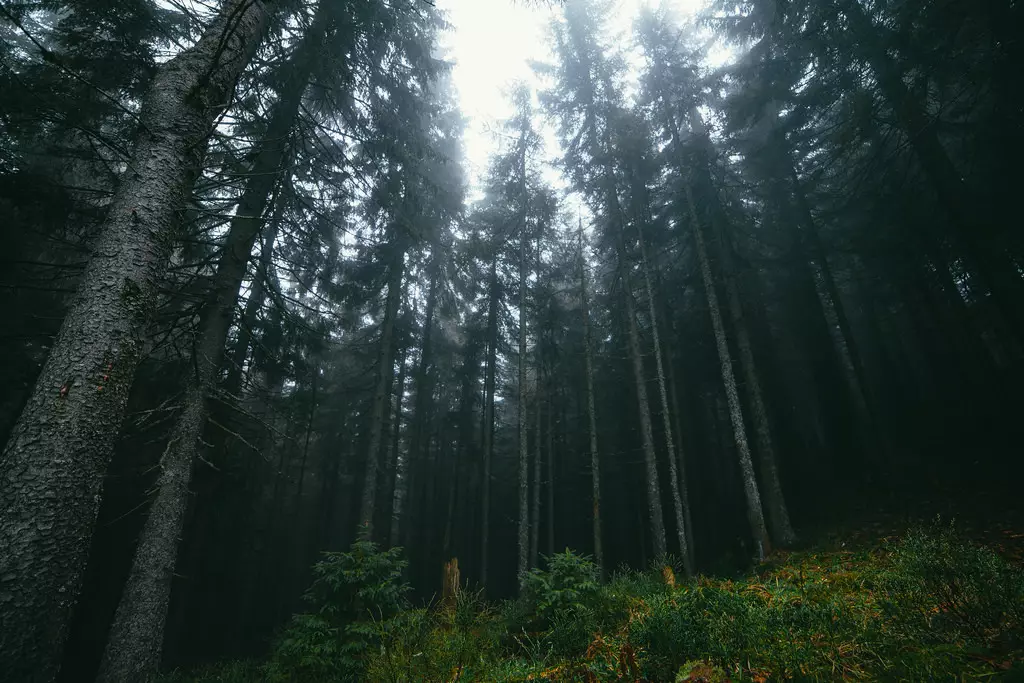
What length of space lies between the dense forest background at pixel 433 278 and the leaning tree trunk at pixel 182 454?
0.14 ft

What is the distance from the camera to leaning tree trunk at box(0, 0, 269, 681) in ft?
8.71

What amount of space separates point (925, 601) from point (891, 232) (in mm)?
12891

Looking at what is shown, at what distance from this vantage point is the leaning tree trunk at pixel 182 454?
552cm

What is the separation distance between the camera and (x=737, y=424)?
11.9 m

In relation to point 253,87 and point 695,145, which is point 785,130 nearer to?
point 695,145

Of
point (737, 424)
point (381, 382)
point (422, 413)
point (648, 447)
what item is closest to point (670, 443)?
point (648, 447)

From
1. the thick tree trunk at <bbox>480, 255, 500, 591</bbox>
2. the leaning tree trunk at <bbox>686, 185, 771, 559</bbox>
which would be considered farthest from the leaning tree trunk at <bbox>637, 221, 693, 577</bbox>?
the thick tree trunk at <bbox>480, 255, 500, 591</bbox>

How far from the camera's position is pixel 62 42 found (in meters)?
6.75

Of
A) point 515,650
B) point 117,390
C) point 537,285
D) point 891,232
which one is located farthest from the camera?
point 537,285

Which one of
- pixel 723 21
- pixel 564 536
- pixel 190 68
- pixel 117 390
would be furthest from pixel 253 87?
pixel 564 536

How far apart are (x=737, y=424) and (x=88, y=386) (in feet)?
43.8

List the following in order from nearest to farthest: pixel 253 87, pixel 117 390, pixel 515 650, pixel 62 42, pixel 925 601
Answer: pixel 117 390 < pixel 925 601 < pixel 515 650 < pixel 62 42 < pixel 253 87

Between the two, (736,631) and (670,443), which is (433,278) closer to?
(670,443)

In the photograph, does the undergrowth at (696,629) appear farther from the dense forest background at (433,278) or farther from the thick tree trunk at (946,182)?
the thick tree trunk at (946,182)
